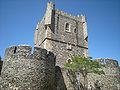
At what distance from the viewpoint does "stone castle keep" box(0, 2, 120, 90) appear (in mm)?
10859

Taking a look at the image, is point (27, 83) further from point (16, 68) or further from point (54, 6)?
point (54, 6)

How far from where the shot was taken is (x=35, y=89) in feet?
35.0

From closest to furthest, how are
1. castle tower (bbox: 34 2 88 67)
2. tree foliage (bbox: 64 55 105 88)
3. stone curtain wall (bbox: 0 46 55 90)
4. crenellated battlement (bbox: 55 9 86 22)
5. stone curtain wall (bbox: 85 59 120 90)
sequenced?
stone curtain wall (bbox: 0 46 55 90)
stone curtain wall (bbox: 85 59 120 90)
tree foliage (bbox: 64 55 105 88)
castle tower (bbox: 34 2 88 67)
crenellated battlement (bbox: 55 9 86 22)

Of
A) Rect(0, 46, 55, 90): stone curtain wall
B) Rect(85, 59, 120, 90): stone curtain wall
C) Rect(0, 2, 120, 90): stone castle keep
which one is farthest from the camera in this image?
Rect(85, 59, 120, 90): stone curtain wall

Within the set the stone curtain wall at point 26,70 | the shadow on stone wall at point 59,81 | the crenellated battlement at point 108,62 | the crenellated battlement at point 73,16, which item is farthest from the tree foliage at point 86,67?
the crenellated battlement at point 73,16

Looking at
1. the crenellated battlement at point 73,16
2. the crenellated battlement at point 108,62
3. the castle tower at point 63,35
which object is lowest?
the crenellated battlement at point 108,62

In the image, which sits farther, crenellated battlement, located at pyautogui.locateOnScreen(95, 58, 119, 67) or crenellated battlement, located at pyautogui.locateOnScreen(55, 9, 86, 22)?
crenellated battlement, located at pyautogui.locateOnScreen(55, 9, 86, 22)

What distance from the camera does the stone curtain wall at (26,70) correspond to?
10.7m

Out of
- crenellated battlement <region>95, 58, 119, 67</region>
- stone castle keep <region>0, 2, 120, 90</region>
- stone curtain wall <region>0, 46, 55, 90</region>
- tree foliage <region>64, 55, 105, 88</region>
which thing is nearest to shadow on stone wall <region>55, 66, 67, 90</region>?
stone castle keep <region>0, 2, 120, 90</region>

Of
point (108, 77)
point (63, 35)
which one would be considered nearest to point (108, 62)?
point (108, 77)

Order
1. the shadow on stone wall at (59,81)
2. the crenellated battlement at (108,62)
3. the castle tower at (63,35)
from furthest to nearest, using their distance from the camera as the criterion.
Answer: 1. the castle tower at (63,35)
2. the crenellated battlement at (108,62)
3. the shadow on stone wall at (59,81)

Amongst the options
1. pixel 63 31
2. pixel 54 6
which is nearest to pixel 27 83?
pixel 63 31

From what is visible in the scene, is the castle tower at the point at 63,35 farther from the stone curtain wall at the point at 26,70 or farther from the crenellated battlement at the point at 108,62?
the stone curtain wall at the point at 26,70

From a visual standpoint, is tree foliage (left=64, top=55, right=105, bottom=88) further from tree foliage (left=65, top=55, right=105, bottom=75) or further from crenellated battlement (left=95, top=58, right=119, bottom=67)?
crenellated battlement (left=95, top=58, right=119, bottom=67)
